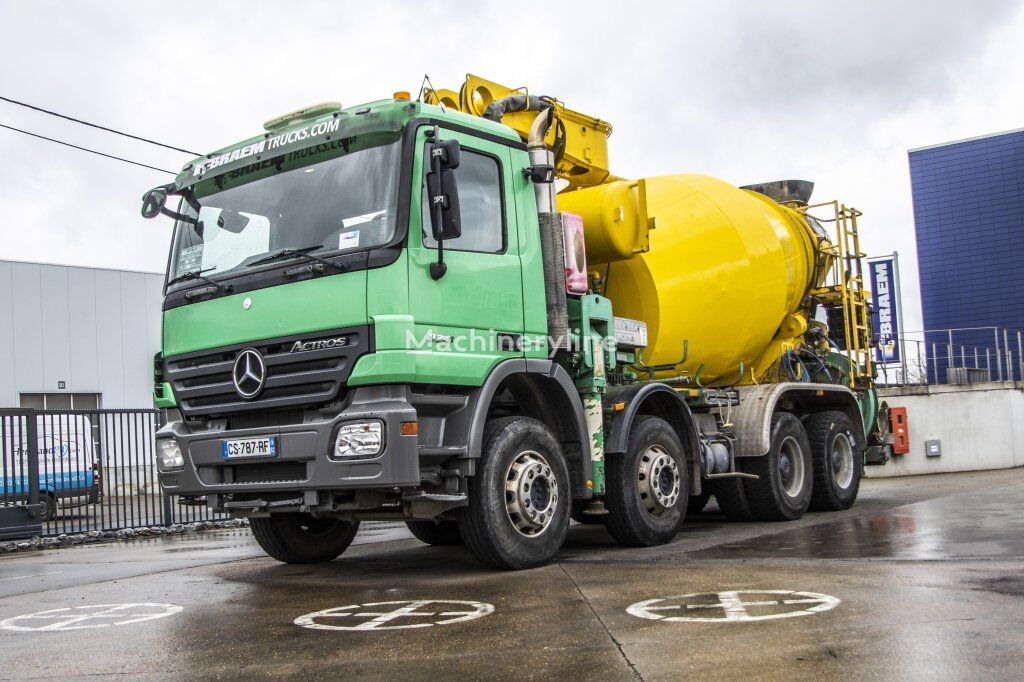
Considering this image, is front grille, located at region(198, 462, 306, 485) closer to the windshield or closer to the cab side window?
the windshield

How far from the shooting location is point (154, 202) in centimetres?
793

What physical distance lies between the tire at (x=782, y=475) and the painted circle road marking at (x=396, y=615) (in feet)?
17.3

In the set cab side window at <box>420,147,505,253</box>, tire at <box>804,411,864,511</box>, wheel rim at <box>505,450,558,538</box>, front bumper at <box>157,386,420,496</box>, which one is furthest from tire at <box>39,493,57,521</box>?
tire at <box>804,411,864,511</box>

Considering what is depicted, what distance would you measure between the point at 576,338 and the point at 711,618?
326cm

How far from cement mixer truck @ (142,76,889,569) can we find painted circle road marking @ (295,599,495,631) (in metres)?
0.75

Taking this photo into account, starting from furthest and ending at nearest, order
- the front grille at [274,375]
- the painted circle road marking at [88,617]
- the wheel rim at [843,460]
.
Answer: the wheel rim at [843,460] < the front grille at [274,375] < the painted circle road marking at [88,617]

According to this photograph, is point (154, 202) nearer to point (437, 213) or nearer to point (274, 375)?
point (274, 375)

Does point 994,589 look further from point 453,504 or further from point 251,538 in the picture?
point 251,538

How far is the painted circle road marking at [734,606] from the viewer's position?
16.8 ft

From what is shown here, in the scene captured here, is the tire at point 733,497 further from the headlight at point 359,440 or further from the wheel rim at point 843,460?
the headlight at point 359,440

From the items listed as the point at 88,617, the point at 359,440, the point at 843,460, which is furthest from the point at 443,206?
the point at 843,460

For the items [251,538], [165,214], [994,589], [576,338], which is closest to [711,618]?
[994,589]

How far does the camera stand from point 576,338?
7996 millimetres

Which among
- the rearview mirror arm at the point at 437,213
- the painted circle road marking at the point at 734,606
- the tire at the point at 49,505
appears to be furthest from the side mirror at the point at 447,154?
the tire at the point at 49,505
